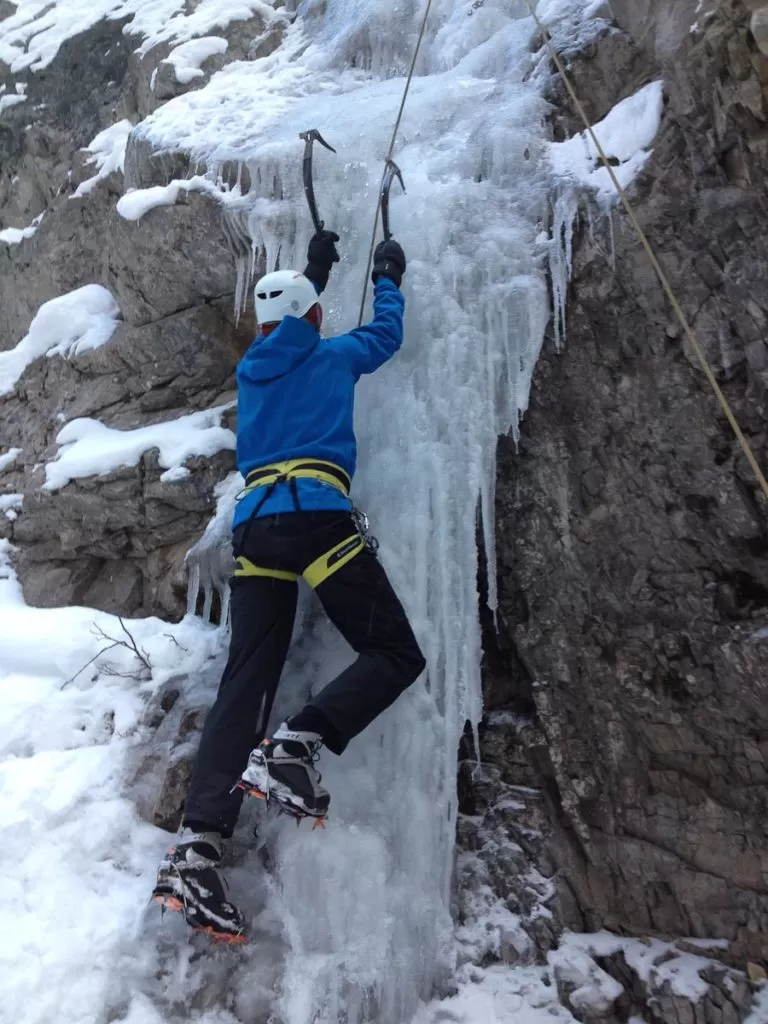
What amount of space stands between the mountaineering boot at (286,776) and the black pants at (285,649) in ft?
0.34

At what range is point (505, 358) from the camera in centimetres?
380

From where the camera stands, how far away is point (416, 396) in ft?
12.3

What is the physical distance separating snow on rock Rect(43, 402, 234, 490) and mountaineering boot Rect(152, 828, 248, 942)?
2814 millimetres

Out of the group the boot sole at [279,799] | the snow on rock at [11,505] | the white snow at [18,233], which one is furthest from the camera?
the white snow at [18,233]

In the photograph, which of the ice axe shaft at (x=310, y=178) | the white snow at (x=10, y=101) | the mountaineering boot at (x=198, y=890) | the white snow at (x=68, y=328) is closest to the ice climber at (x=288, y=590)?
the mountaineering boot at (x=198, y=890)

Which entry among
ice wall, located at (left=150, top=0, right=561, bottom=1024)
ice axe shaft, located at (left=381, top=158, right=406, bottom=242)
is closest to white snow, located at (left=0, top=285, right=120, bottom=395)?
ice wall, located at (left=150, top=0, right=561, bottom=1024)

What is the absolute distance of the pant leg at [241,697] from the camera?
264 cm

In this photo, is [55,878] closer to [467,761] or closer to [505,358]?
[467,761]

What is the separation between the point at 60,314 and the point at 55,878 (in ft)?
15.6

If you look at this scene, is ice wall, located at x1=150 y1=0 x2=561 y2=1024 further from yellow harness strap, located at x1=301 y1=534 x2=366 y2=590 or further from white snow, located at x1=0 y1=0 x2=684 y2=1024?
yellow harness strap, located at x1=301 y1=534 x2=366 y2=590

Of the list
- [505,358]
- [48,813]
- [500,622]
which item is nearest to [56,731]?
[48,813]

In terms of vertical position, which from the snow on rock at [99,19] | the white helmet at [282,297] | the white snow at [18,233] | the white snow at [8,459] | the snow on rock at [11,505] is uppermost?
the snow on rock at [99,19]

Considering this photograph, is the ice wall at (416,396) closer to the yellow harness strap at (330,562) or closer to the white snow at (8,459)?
the yellow harness strap at (330,562)

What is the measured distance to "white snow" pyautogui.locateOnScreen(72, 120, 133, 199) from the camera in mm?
6765
